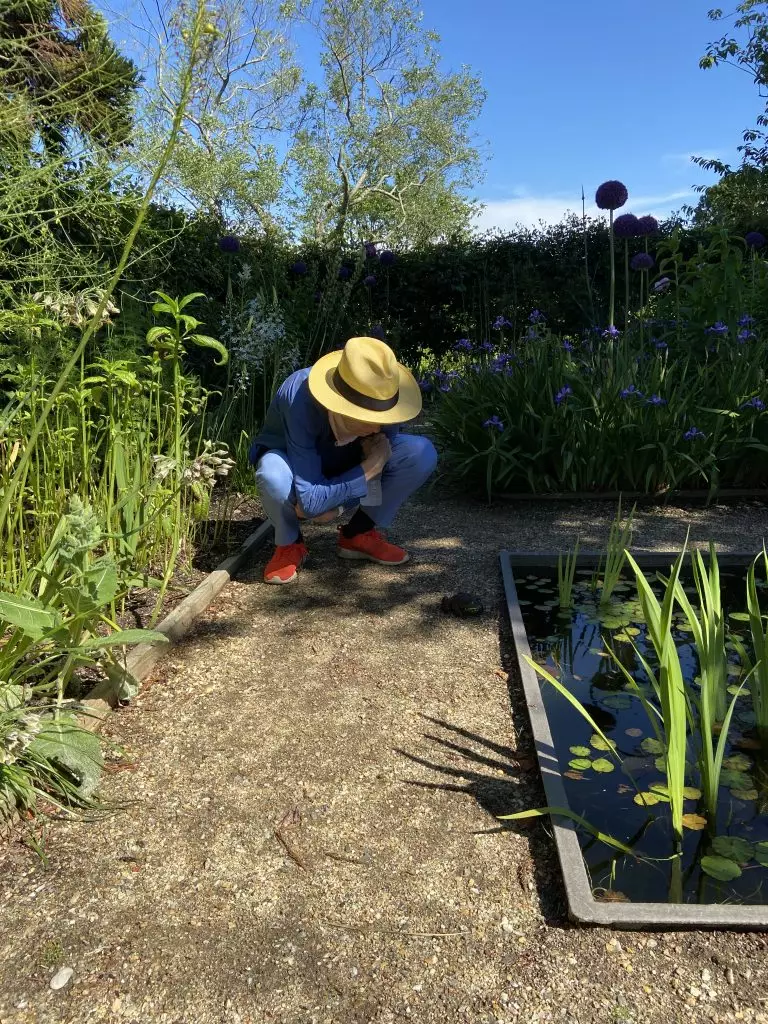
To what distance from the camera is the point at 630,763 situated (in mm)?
1905

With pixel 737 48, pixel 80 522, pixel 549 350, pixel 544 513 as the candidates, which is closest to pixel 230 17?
pixel 737 48

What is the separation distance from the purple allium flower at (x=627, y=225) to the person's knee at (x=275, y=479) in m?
3.38

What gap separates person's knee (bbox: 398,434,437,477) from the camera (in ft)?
11.0

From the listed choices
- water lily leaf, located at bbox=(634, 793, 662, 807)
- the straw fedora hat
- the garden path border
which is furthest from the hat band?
water lily leaf, located at bbox=(634, 793, 662, 807)

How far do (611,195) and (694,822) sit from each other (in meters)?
4.26

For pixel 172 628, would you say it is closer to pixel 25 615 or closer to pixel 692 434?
pixel 25 615

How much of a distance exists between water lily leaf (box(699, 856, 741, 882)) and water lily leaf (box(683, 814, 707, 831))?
10cm

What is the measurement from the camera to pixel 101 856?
5.20 ft

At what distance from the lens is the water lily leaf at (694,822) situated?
165cm

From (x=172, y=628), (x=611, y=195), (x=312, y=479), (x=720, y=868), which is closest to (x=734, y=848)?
(x=720, y=868)

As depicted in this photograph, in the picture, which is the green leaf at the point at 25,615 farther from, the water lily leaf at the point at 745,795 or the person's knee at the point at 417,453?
the person's knee at the point at 417,453

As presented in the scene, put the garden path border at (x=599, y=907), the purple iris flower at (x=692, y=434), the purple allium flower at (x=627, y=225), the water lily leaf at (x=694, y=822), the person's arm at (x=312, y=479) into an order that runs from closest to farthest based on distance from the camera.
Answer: the garden path border at (x=599, y=907) → the water lily leaf at (x=694, y=822) → the person's arm at (x=312, y=479) → the purple iris flower at (x=692, y=434) → the purple allium flower at (x=627, y=225)

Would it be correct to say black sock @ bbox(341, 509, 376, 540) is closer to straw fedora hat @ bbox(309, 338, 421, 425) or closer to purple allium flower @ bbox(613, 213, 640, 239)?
straw fedora hat @ bbox(309, 338, 421, 425)

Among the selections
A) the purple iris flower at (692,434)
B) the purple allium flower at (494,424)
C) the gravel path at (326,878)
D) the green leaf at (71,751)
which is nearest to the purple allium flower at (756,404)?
the purple iris flower at (692,434)
